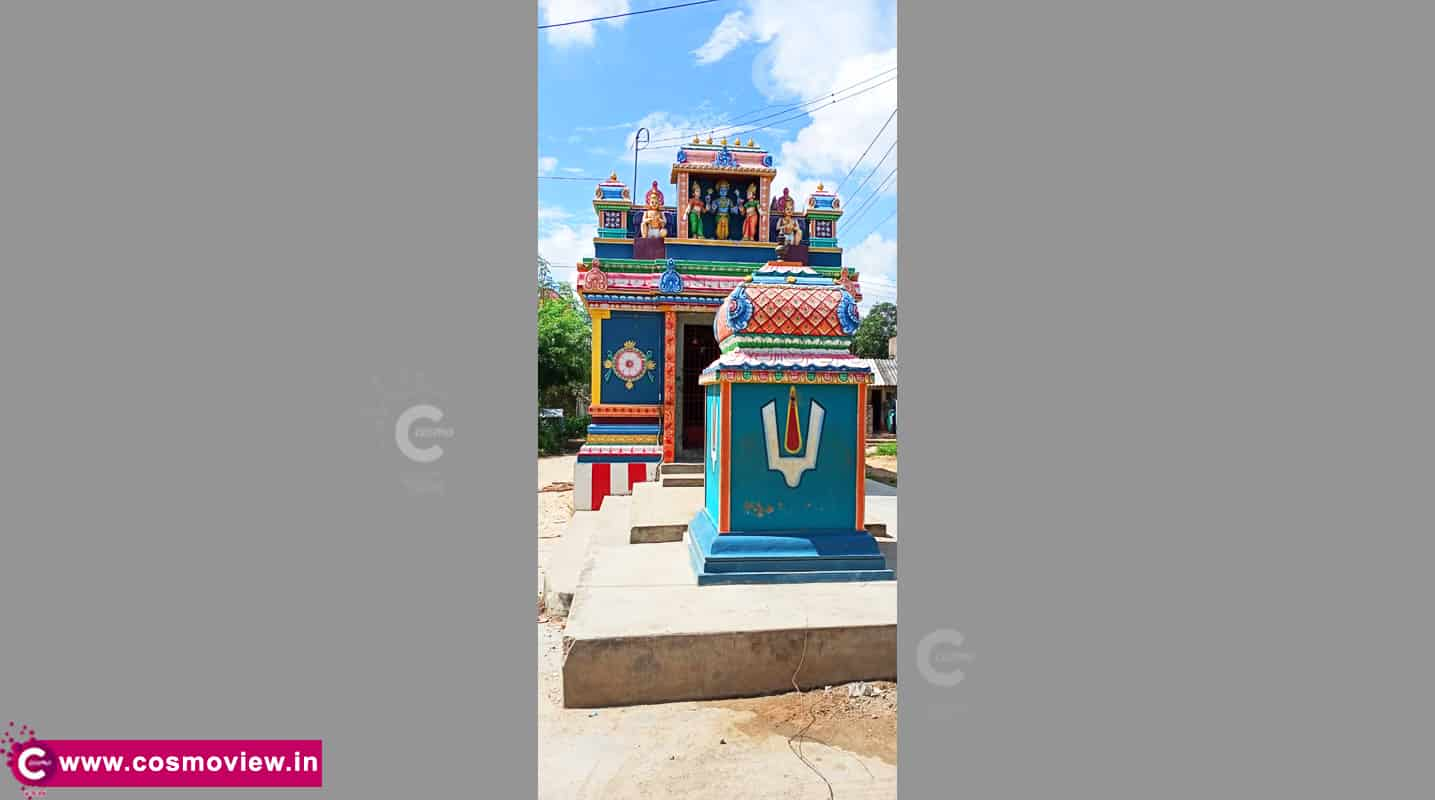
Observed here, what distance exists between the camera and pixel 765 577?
4.35 meters

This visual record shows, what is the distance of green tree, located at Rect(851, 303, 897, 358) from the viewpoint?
117ft

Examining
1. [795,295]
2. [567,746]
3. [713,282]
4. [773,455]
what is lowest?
[567,746]

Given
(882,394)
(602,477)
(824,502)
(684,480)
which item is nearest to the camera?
(824,502)

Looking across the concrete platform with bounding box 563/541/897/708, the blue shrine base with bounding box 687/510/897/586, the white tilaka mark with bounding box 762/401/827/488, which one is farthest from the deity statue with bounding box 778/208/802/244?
the concrete platform with bounding box 563/541/897/708

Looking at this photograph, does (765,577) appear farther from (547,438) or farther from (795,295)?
(547,438)

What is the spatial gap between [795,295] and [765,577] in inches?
79.1

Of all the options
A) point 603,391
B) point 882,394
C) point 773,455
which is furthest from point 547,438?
point 773,455

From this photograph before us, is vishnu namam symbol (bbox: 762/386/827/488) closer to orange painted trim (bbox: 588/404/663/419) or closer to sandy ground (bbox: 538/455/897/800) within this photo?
sandy ground (bbox: 538/455/897/800)

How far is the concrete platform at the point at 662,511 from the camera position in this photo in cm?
575

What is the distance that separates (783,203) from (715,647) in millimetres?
9014

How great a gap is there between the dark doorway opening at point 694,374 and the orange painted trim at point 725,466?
6.40m

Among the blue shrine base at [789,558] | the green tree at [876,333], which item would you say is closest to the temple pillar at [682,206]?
the blue shrine base at [789,558]
